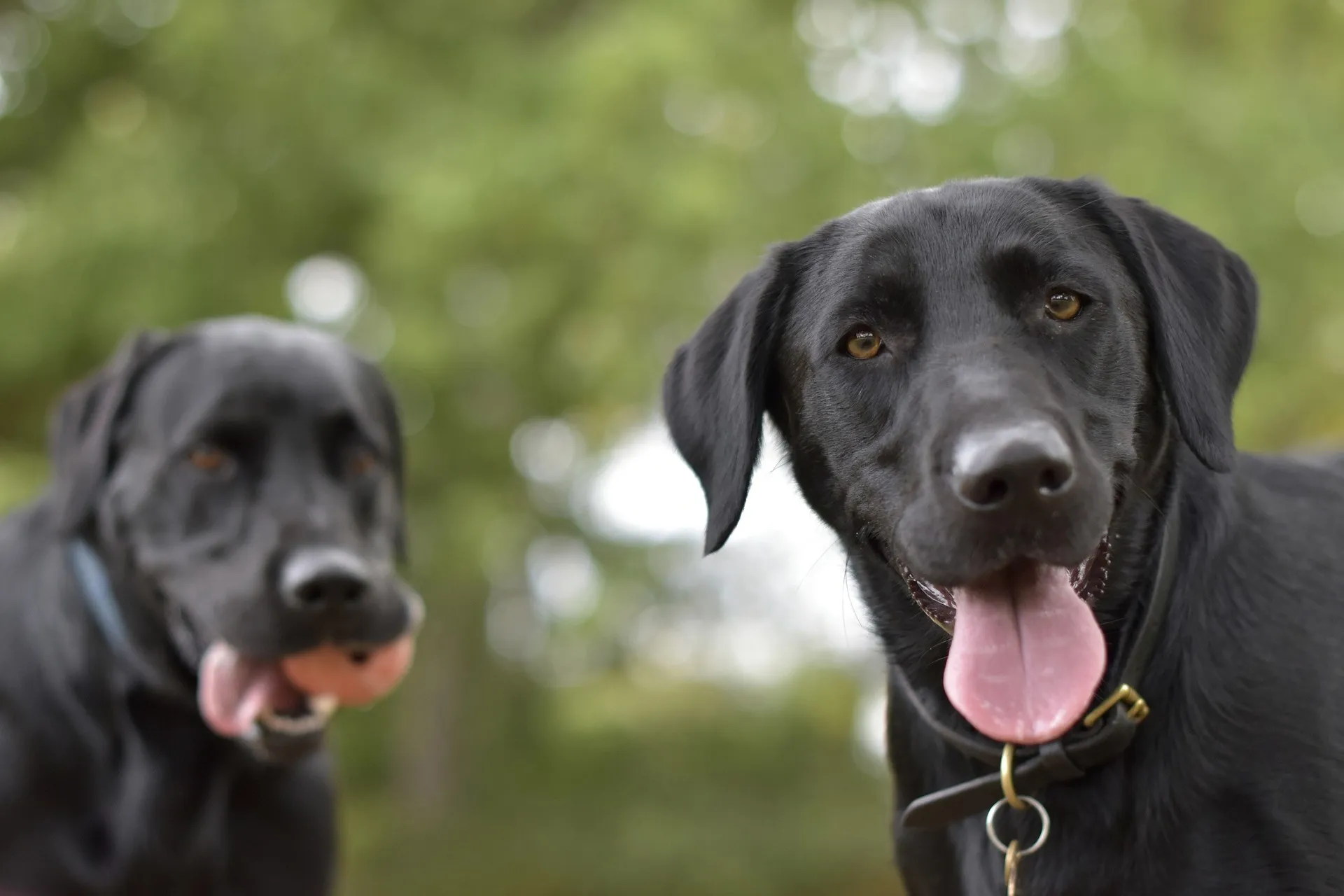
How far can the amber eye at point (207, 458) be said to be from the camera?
14.4 feet

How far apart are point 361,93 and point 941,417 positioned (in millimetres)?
7584

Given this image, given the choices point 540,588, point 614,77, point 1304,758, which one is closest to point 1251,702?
point 1304,758

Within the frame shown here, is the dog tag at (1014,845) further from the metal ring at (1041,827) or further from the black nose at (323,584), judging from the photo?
the black nose at (323,584)

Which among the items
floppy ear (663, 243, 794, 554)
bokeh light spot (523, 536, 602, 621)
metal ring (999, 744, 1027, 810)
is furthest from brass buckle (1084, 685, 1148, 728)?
bokeh light spot (523, 536, 602, 621)

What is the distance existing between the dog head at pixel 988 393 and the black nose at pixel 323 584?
1179mm

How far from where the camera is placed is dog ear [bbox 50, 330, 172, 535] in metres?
4.40

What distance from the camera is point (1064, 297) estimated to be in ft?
9.52

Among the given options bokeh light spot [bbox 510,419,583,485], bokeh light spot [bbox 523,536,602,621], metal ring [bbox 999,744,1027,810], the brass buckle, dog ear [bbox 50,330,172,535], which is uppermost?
→ the brass buckle

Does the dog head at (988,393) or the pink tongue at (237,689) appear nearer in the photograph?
the dog head at (988,393)

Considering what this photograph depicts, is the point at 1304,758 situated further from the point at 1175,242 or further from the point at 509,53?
the point at 509,53

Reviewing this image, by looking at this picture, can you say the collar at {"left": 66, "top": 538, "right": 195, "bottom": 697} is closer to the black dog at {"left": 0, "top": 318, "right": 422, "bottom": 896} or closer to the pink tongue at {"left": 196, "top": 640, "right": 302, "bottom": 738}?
Answer: the black dog at {"left": 0, "top": 318, "right": 422, "bottom": 896}

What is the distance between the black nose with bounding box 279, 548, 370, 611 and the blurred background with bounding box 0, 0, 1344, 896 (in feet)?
13.5

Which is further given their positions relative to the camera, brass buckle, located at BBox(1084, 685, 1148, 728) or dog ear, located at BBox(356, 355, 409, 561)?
dog ear, located at BBox(356, 355, 409, 561)

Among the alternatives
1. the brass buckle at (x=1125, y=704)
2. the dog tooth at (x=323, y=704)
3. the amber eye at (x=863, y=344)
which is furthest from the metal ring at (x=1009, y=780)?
the dog tooth at (x=323, y=704)
